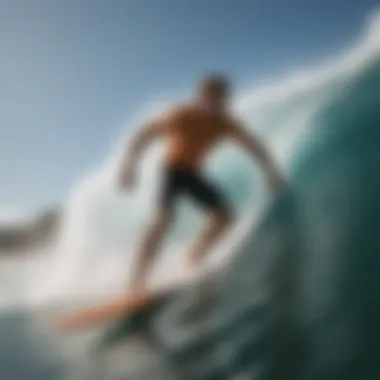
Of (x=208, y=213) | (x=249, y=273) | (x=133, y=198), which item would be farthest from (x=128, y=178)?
(x=249, y=273)

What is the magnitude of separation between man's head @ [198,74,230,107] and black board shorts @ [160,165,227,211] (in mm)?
115

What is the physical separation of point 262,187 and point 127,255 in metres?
0.23

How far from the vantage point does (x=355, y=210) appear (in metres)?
1.40

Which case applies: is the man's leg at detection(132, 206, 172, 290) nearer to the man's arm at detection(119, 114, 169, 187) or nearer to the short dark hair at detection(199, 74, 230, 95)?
the man's arm at detection(119, 114, 169, 187)

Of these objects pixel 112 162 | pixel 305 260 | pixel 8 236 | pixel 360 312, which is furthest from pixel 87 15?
pixel 360 312

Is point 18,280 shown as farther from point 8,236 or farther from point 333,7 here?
point 333,7

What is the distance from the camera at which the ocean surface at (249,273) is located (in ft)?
4.43

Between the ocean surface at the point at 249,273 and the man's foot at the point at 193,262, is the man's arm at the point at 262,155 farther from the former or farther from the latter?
the man's foot at the point at 193,262

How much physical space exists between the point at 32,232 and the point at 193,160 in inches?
10.7

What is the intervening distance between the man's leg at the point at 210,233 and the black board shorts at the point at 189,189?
0.01 metres

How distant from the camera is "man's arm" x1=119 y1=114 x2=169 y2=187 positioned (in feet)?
4.63

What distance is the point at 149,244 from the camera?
1386 mm

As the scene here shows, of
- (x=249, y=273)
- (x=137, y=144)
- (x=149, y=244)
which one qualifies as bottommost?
(x=249, y=273)

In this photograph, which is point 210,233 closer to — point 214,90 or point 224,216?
point 224,216
